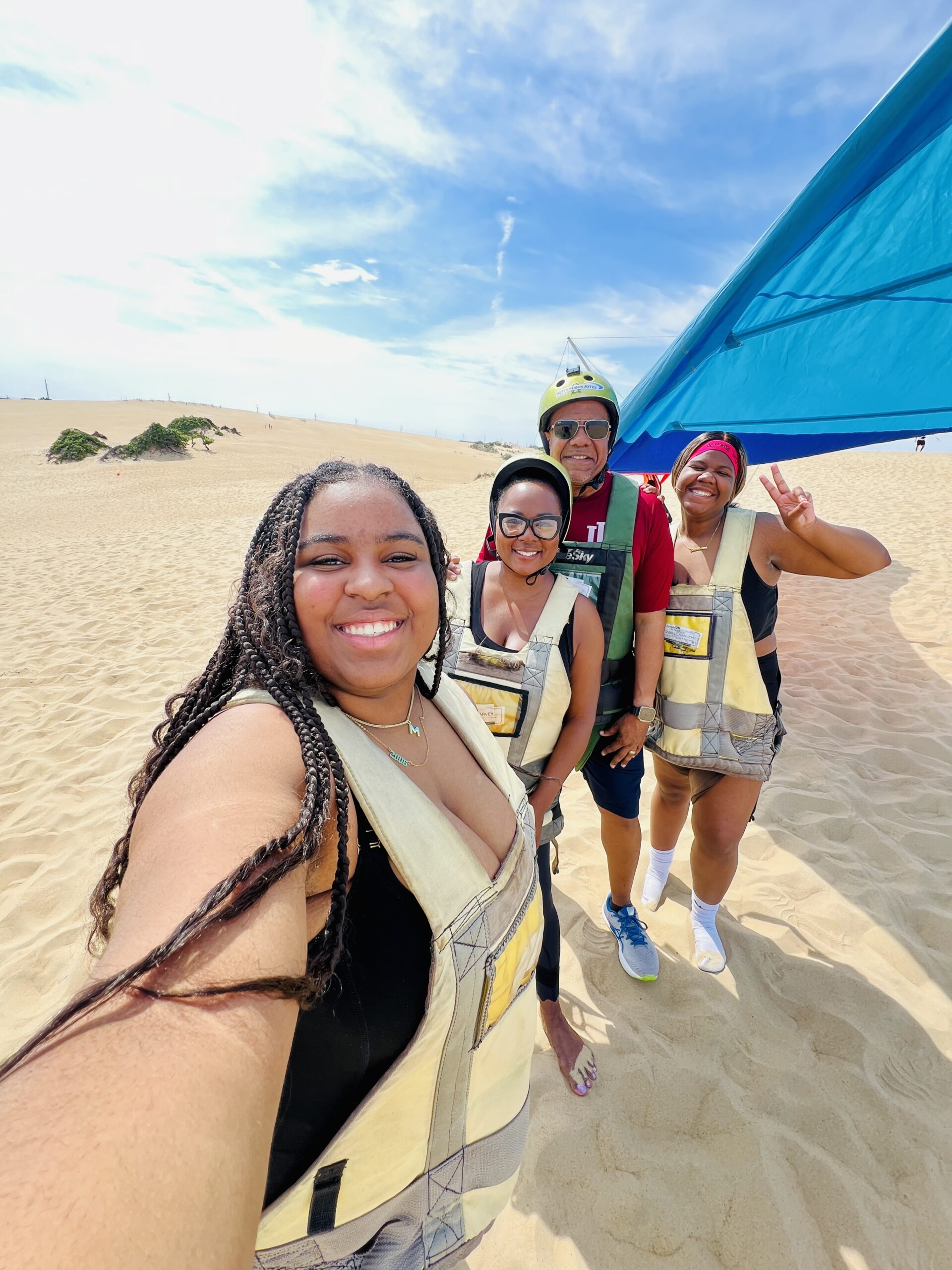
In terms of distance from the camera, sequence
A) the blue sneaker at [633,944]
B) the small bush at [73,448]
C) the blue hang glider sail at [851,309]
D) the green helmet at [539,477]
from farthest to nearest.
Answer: the small bush at [73,448] < the blue sneaker at [633,944] < the green helmet at [539,477] < the blue hang glider sail at [851,309]

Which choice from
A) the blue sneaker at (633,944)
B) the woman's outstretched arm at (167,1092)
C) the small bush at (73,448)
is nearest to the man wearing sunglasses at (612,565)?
the blue sneaker at (633,944)

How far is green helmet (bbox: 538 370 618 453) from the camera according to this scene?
223 centimetres

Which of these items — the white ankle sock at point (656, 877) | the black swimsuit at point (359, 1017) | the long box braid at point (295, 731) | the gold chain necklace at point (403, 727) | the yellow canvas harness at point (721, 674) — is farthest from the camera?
the white ankle sock at point (656, 877)

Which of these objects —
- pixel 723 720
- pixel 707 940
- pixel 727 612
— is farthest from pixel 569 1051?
pixel 727 612

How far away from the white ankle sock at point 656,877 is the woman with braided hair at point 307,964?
189cm

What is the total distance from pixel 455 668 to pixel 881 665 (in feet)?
20.1

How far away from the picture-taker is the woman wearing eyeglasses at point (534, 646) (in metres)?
1.79

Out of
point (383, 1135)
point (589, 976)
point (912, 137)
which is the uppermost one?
point (912, 137)

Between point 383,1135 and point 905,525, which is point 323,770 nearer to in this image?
point 383,1135

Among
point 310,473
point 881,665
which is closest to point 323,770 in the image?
point 310,473

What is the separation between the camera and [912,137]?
5.27ft

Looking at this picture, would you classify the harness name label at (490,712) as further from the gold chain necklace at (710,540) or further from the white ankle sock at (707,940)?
the white ankle sock at (707,940)

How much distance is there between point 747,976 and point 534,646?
2027 millimetres

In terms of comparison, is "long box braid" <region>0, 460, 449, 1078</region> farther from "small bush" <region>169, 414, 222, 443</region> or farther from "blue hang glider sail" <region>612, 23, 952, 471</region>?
"small bush" <region>169, 414, 222, 443</region>
